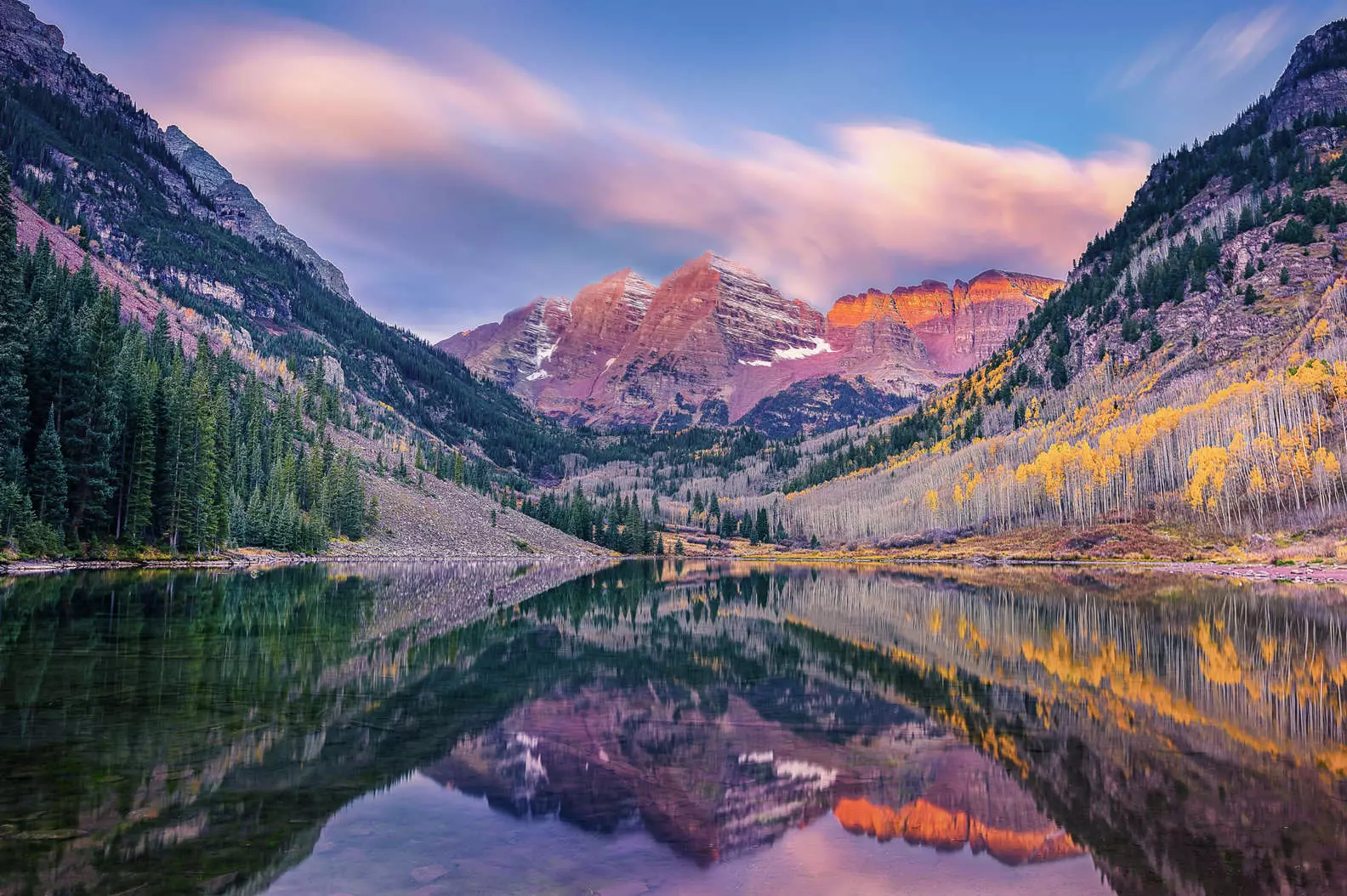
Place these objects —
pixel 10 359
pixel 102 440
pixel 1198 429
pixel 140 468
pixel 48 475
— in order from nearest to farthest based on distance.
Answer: pixel 10 359 < pixel 48 475 < pixel 102 440 < pixel 140 468 < pixel 1198 429

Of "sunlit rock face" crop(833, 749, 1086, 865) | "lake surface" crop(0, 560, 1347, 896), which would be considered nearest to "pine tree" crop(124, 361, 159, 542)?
"lake surface" crop(0, 560, 1347, 896)

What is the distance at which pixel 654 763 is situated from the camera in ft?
49.4

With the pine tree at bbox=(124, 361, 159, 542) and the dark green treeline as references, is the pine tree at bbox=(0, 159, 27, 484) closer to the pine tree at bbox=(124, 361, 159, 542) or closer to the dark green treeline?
the dark green treeline

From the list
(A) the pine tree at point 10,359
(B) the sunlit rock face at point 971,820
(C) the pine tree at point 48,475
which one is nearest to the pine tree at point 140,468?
(C) the pine tree at point 48,475

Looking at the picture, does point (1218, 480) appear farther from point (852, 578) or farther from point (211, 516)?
point (211, 516)

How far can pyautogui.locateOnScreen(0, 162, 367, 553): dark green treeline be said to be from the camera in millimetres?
58000

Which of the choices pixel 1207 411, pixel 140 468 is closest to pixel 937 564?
pixel 1207 411

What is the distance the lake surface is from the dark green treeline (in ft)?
109

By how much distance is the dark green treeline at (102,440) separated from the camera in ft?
190

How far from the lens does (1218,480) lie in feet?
352

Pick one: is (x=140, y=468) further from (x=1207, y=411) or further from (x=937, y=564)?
(x=1207, y=411)

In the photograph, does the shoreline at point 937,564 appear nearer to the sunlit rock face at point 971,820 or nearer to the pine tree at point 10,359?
the pine tree at point 10,359

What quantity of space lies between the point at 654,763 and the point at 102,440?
6907 cm

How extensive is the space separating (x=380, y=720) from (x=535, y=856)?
27.0 feet
